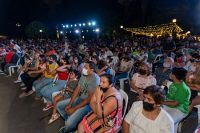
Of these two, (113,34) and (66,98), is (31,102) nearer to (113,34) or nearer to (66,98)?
(66,98)

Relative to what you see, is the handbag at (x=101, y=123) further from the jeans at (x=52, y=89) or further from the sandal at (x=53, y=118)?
the jeans at (x=52, y=89)

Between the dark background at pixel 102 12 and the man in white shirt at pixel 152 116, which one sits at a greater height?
the dark background at pixel 102 12

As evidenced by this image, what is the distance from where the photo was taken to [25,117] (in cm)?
688

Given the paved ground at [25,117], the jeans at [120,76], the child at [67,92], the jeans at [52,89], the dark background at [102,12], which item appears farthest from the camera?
the dark background at [102,12]

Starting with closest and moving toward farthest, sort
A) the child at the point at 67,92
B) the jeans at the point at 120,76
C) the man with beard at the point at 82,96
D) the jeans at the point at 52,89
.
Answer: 1. the man with beard at the point at 82,96
2. the child at the point at 67,92
3. the jeans at the point at 52,89
4. the jeans at the point at 120,76

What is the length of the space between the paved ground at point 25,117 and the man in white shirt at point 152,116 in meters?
2.62

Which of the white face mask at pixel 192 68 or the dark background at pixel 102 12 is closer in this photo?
the white face mask at pixel 192 68

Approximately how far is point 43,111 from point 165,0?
44.6m

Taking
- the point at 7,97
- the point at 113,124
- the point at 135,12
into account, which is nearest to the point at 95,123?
the point at 113,124

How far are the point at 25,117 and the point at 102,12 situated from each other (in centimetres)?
3871

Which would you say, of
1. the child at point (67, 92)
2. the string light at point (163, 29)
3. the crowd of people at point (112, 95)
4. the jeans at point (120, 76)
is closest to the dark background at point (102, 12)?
the string light at point (163, 29)

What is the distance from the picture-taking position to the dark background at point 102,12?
42.1m

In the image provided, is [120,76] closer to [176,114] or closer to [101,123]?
[176,114]

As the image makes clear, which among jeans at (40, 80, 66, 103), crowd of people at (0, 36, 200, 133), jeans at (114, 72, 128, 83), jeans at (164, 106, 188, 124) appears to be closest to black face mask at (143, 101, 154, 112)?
crowd of people at (0, 36, 200, 133)
